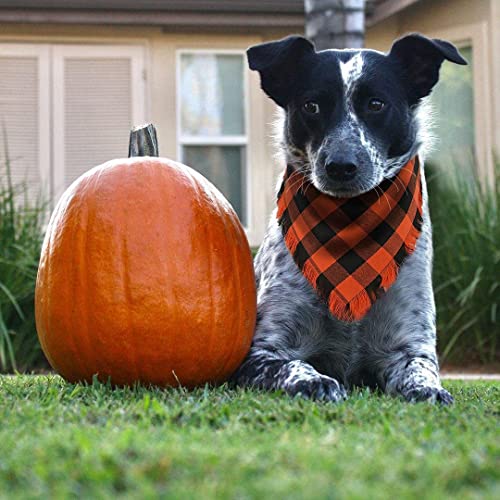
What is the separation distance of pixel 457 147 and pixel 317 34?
2607mm

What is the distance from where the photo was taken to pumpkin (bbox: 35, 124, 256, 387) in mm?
3295

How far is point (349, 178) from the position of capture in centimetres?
348

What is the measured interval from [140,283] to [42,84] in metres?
7.60

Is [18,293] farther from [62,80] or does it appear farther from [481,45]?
[481,45]

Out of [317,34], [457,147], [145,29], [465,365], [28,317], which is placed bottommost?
[465,365]

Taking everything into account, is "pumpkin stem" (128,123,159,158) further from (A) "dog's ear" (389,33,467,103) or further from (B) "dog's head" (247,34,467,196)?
(A) "dog's ear" (389,33,467,103)

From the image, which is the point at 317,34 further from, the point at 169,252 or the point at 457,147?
the point at 169,252

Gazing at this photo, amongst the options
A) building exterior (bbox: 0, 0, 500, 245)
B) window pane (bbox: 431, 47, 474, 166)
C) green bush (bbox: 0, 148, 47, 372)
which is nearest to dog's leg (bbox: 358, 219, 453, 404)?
green bush (bbox: 0, 148, 47, 372)

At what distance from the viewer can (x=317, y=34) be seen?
320 inches

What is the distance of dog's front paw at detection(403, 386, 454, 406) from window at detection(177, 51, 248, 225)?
726 cm

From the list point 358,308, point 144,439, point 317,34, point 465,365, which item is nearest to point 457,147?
point 317,34

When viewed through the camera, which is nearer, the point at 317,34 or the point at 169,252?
the point at 169,252

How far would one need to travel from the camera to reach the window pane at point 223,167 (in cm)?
1048

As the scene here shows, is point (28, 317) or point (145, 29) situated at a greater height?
point (145, 29)
